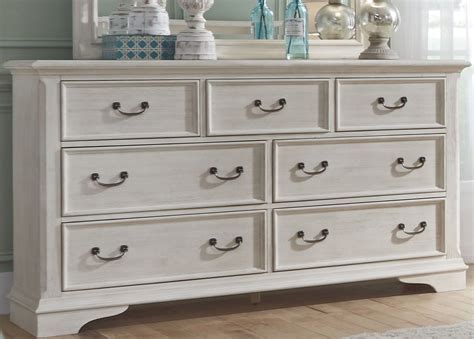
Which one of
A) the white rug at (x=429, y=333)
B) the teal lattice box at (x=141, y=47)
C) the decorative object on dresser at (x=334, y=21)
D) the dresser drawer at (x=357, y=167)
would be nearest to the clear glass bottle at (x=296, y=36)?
the decorative object on dresser at (x=334, y=21)

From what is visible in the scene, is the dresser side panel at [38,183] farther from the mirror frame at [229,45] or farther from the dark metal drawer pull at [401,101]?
the dark metal drawer pull at [401,101]

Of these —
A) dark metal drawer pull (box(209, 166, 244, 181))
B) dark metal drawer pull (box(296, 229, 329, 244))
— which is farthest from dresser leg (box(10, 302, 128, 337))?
dark metal drawer pull (box(296, 229, 329, 244))

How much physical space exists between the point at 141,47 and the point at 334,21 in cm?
88

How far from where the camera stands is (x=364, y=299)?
11.1 feet

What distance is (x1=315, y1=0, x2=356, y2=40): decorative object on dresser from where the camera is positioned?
3625 millimetres

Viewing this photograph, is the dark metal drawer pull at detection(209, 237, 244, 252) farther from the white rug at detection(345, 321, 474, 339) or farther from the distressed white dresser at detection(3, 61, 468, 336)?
the white rug at detection(345, 321, 474, 339)

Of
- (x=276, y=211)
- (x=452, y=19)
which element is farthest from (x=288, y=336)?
(x=452, y=19)

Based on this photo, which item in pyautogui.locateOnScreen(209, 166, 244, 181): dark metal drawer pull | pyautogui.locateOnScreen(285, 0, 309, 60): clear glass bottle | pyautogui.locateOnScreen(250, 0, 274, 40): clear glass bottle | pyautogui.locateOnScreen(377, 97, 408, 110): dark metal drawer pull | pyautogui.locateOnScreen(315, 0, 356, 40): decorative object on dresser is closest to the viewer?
pyautogui.locateOnScreen(209, 166, 244, 181): dark metal drawer pull

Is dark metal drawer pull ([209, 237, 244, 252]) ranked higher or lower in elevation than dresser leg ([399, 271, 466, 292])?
higher

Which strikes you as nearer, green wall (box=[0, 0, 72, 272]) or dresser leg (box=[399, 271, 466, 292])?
green wall (box=[0, 0, 72, 272])

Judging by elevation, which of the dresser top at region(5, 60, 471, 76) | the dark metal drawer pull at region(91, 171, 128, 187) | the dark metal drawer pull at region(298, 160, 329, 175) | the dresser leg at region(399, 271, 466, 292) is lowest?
the dresser leg at region(399, 271, 466, 292)

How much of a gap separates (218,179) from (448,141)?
867 millimetres

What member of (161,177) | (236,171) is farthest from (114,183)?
(236,171)

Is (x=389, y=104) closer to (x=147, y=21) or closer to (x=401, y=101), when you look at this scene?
(x=401, y=101)
